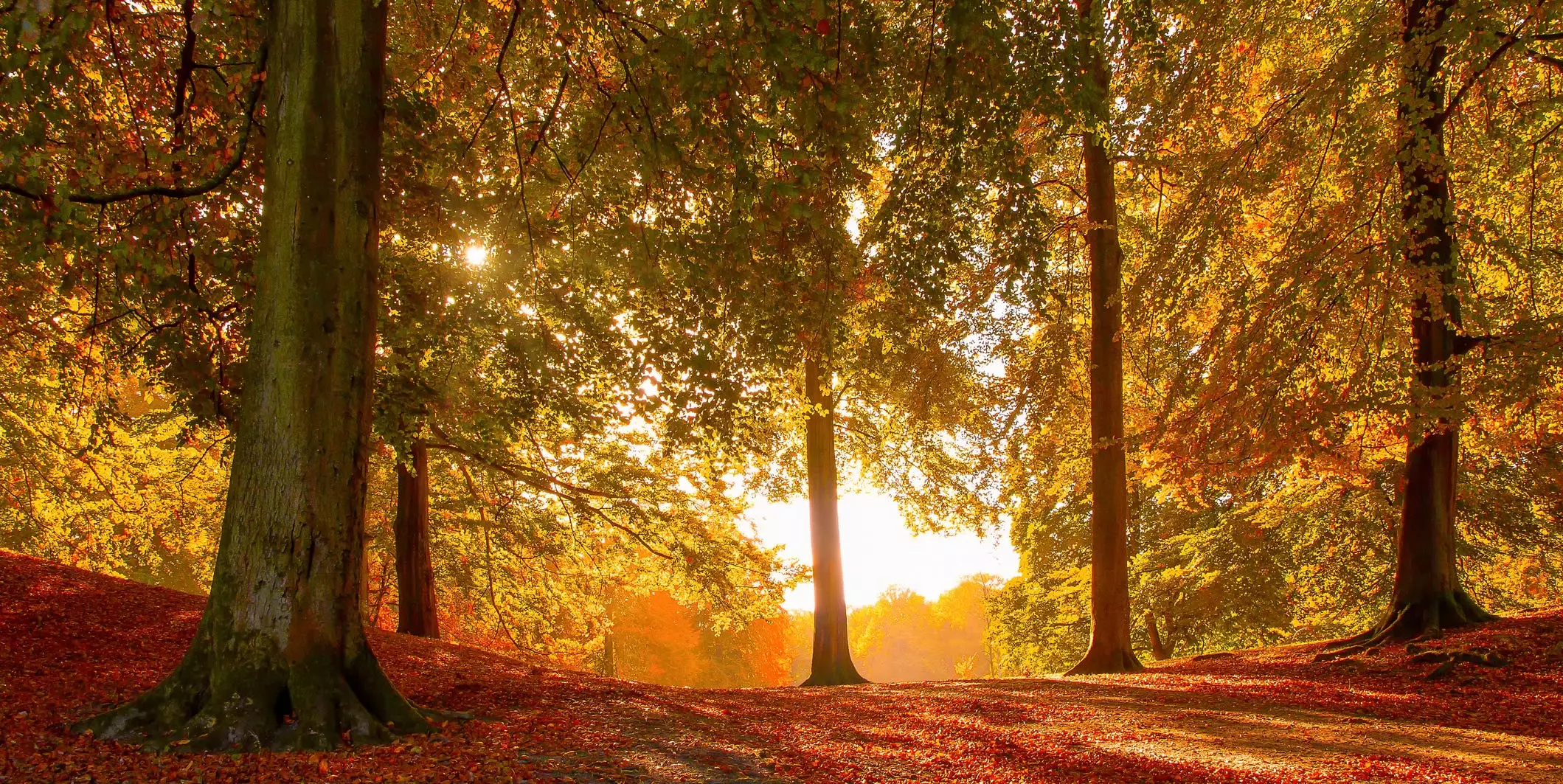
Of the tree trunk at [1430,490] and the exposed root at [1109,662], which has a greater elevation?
the tree trunk at [1430,490]

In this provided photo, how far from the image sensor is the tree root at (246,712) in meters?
4.20

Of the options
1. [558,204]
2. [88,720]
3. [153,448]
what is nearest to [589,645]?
[153,448]

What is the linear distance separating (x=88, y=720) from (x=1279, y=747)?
731 centimetres

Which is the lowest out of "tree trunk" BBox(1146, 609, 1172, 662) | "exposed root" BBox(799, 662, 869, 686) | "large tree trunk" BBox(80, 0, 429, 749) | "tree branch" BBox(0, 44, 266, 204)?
"tree trunk" BBox(1146, 609, 1172, 662)

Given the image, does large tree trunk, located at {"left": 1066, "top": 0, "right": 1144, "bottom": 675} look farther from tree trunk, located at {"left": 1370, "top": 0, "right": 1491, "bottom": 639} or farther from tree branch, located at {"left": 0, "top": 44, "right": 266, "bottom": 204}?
tree branch, located at {"left": 0, "top": 44, "right": 266, "bottom": 204}

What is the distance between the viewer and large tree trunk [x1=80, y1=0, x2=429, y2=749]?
14.4ft

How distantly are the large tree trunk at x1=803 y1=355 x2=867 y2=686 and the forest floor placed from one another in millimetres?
3354

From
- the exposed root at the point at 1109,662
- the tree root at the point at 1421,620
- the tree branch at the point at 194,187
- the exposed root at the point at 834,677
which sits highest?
the tree branch at the point at 194,187

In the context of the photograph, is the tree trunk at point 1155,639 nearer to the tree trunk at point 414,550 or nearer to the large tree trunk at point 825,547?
the large tree trunk at point 825,547

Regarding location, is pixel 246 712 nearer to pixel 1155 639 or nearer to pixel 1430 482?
pixel 1430 482

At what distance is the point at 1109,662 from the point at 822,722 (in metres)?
6.24

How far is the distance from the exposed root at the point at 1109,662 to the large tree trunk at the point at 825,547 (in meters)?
3.55

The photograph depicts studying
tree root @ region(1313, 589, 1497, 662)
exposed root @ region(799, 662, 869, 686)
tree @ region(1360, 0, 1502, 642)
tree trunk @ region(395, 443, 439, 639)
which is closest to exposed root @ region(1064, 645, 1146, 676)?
tree root @ region(1313, 589, 1497, 662)

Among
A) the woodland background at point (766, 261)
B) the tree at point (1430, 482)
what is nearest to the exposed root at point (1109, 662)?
the woodland background at point (766, 261)
